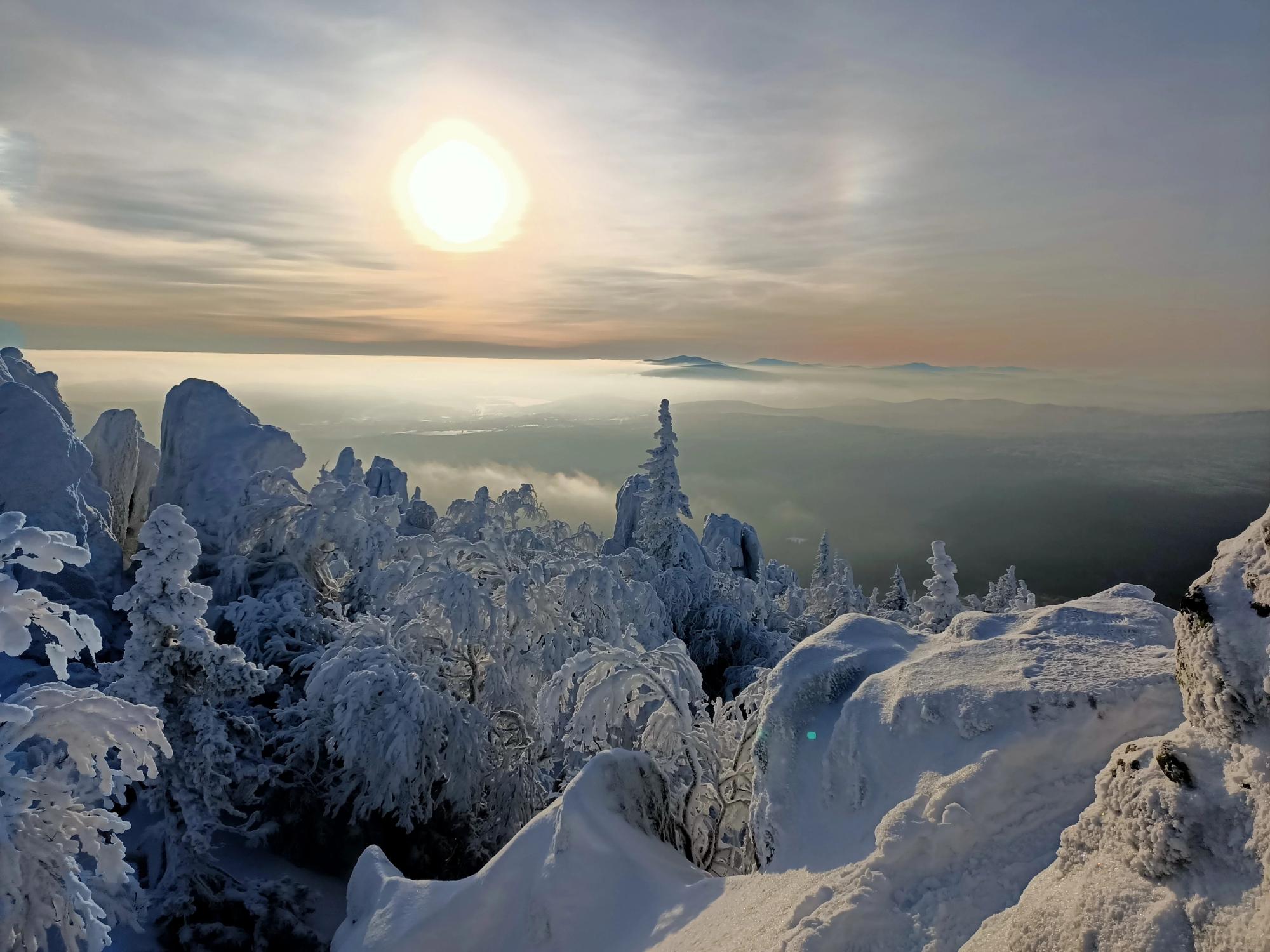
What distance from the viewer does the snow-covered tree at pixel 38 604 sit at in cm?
534

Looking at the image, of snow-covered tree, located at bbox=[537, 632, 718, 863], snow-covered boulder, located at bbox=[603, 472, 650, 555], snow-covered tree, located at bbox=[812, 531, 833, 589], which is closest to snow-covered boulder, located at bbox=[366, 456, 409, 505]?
snow-covered boulder, located at bbox=[603, 472, 650, 555]

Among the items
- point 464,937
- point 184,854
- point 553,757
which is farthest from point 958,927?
point 184,854

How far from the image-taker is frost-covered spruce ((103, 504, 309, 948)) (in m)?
12.0

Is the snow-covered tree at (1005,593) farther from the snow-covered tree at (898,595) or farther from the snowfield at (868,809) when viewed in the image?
the snowfield at (868,809)

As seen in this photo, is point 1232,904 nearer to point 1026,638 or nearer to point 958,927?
point 958,927

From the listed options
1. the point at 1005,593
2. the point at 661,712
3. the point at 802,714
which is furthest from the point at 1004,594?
the point at 802,714

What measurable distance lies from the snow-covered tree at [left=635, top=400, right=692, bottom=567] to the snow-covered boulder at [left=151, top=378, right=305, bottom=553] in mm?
16173

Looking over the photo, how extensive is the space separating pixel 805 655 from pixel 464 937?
5250mm

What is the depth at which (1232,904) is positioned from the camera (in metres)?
3.56

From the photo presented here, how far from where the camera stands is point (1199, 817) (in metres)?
3.83

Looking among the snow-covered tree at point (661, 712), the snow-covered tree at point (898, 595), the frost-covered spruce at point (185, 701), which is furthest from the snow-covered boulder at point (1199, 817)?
the snow-covered tree at point (898, 595)

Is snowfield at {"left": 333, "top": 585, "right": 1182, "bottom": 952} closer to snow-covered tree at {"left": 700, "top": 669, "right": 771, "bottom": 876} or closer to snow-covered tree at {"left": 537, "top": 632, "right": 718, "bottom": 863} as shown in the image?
snow-covered tree at {"left": 537, "top": 632, "right": 718, "bottom": 863}

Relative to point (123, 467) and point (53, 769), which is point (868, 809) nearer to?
point (53, 769)

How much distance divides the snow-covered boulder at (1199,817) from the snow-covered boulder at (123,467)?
1493 inches
